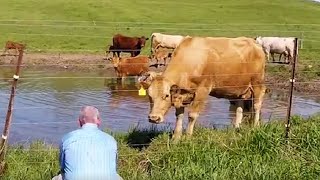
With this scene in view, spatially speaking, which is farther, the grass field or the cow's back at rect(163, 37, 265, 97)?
the grass field

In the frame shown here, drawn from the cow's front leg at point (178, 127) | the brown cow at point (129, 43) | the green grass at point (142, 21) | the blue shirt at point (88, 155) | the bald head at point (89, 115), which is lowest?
the cow's front leg at point (178, 127)

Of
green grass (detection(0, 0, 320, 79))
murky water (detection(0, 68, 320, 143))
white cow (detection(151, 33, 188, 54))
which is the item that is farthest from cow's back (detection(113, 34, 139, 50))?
murky water (detection(0, 68, 320, 143))

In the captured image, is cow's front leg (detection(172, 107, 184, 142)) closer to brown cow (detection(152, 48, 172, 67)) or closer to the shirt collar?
the shirt collar

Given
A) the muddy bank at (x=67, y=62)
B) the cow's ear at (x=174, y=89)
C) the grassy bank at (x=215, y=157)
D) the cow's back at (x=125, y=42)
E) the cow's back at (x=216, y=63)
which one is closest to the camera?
the grassy bank at (x=215, y=157)

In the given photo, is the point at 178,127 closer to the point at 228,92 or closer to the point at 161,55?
the point at 228,92

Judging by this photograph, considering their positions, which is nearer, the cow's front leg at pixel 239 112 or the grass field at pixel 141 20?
the cow's front leg at pixel 239 112

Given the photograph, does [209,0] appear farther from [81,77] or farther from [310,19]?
[81,77]

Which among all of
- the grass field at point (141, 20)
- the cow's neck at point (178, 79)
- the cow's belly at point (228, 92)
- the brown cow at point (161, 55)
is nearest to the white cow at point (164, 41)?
the brown cow at point (161, 55)

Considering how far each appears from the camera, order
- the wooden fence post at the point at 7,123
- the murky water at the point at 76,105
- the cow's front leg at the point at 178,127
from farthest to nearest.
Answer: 1. the murky water at the point at 76,105
2. the cow's front leg at the point at 178,127
3. the wooden fence post at the point at 7,123

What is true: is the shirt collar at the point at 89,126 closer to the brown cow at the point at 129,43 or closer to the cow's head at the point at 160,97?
the cow's head at the point at 160,97
